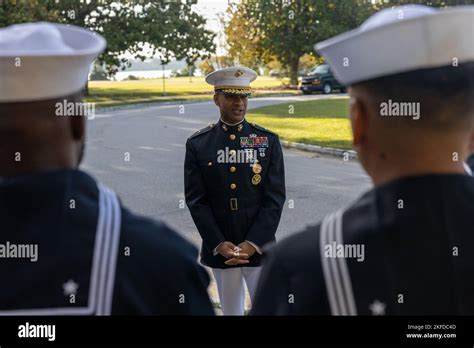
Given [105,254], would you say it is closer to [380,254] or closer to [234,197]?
[380,254]

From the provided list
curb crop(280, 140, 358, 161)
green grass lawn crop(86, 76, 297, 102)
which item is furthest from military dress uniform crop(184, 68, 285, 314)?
curb crop(280, 140, 358, 161)

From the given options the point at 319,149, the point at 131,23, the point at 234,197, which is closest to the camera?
the point at 131,23

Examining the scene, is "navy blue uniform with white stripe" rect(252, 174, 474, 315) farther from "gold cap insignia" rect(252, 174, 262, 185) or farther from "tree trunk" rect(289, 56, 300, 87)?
"tree trunk" rect(289, 56, 300, 87)

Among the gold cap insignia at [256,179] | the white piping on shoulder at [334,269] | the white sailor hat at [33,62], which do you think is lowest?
the gold cap insignia at [256,179]

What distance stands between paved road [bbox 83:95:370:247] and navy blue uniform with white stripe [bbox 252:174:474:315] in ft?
9.36

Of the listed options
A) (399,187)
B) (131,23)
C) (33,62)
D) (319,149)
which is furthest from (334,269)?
(319,149)

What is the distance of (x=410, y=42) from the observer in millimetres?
1414

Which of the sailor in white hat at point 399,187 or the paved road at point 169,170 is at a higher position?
the sailor in white hat at point 399,187

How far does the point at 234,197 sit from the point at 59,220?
1848 mm

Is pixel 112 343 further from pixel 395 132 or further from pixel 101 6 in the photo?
pixel 101 6

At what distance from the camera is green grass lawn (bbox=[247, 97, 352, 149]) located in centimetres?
586

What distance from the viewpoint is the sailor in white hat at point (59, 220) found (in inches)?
55.4

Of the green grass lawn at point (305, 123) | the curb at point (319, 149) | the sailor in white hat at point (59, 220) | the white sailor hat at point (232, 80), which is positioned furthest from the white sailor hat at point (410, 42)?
the curb at point (319, 149)

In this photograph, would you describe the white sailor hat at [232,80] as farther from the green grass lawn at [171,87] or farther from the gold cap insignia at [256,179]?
the gold cap insignia at [256,179]
